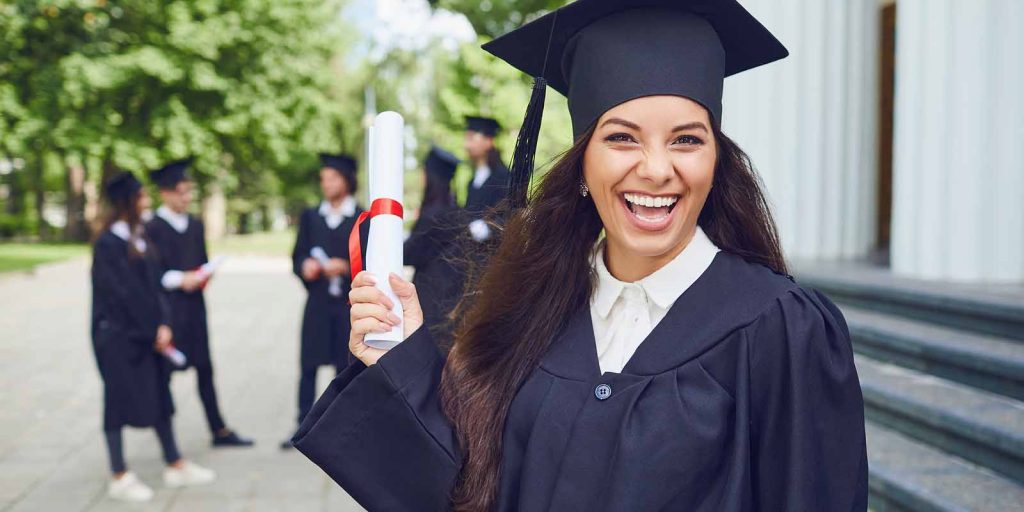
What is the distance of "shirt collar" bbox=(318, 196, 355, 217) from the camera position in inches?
245

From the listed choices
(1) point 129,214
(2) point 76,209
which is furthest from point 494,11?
(2) point 76,209

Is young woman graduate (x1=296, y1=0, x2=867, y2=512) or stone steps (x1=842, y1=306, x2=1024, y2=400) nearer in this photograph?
young woman graduate (x1=296, y1=0, x2=867, y2=512)

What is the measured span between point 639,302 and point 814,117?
6215mm

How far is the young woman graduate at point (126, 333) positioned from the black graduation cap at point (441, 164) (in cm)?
175

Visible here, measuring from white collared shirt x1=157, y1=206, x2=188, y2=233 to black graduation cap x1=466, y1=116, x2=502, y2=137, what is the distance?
6.78ft

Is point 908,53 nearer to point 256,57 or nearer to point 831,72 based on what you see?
→ point 831,72

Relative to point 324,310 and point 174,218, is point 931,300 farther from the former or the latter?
point 174,218

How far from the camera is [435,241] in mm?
4945

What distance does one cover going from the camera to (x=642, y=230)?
163 centimetres

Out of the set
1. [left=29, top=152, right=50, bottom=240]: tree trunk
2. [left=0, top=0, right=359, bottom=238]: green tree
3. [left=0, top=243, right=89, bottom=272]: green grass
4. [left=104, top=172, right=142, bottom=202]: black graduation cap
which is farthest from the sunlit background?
[left=29, top=152, right=50, bottom=240]: tree trunk

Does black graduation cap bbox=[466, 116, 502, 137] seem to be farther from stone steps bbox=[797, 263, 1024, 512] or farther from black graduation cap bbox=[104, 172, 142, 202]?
stone steps bbox=[797, 263, 1024, 512]

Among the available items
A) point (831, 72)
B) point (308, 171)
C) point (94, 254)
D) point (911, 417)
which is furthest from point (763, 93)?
point (308, 171)

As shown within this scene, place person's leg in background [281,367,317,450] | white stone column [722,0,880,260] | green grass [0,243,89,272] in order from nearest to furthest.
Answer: person's leg in background [281,367,317,450], white stone column [722,0,880,260], green grass [0,243,89,272]

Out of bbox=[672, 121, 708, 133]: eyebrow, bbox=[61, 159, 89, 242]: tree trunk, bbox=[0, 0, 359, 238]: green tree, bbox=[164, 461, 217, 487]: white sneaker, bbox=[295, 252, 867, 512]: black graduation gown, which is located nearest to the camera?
bbox=[295, 252, 867, 512]: black graduation gown
